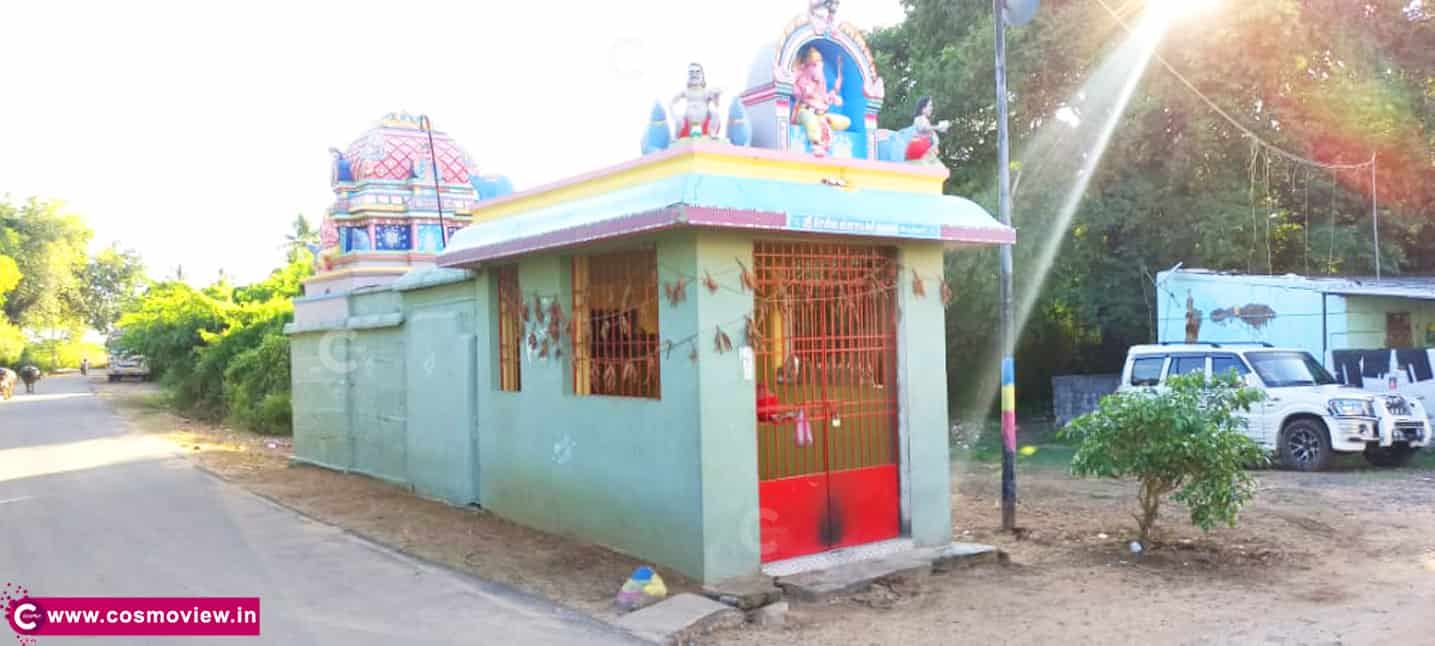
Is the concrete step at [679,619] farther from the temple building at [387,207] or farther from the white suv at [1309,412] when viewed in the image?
the temple building at [387,207]

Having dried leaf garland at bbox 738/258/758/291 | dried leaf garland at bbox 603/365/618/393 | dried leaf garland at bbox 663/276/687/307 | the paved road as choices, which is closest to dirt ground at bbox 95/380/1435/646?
the paved road

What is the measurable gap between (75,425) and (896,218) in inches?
918

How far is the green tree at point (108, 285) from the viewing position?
67.1 m

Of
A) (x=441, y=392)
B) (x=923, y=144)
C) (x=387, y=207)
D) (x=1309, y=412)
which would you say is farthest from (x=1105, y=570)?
(x=387, y=207)

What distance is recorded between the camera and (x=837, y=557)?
8.00m

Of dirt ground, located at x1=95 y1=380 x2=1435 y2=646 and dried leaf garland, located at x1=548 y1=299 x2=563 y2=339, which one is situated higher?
dried leaf garland, located at x1=548 y1=299 x2=563 y2=339

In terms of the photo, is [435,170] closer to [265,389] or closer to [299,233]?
[265,389]

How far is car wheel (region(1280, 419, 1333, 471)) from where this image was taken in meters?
13.0

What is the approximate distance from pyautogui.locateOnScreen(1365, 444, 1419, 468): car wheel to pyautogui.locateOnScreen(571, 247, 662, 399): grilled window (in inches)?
412

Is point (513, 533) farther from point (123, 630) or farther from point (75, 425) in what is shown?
point (75, 425)

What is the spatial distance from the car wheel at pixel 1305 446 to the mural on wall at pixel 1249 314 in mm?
3630

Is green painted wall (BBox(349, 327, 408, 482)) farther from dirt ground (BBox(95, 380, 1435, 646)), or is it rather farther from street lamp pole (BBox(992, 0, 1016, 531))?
street lamp pole (BBox(992, 0, 1016, 531))

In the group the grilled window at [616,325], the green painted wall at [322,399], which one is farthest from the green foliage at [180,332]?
the grilled window at [616,325]

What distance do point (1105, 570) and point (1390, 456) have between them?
7959 millimetres
